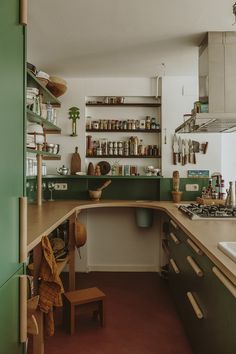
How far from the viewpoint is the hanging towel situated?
1.99 metres

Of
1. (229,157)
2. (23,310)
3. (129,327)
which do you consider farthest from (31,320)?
(229,157)

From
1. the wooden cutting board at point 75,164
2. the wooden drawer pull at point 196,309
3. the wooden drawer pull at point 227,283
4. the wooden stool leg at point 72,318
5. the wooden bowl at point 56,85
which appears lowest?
the wooden stool leg at point 72,318

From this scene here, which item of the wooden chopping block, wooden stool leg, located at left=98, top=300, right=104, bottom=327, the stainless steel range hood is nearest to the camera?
the wooden chopping block

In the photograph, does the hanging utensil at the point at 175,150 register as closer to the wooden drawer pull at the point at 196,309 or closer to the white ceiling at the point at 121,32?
the white ceiling at the point at 121,32

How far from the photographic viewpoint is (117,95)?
4066 mm

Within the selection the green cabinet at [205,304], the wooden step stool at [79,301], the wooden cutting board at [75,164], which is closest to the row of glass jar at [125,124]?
the wooden cutting board at [75,164]

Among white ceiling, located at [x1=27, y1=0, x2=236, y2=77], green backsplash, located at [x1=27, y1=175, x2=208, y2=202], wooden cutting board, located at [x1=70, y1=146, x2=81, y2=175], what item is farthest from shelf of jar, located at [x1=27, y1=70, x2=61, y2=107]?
green backsplash, located at [x1=27, y1=175, x2=208, y2=202]

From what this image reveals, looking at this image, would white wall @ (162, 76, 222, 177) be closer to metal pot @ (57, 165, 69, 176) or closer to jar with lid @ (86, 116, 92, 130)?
jar with lid @ (86, 116, 92, 130)

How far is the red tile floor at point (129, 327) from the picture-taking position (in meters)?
2.30

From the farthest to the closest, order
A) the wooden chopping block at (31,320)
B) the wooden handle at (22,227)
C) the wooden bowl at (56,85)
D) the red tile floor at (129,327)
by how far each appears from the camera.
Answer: the wooden bowl at (56,85) < the red tile floor at (129,327) < the wooden chopping block at (31,320) < the wooden handle at (22,227)

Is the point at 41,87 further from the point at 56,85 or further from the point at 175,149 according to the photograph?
the point at 175,149

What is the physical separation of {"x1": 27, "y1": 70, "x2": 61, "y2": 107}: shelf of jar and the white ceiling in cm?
38

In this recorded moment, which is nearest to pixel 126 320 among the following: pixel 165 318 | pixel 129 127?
pixel 165 318

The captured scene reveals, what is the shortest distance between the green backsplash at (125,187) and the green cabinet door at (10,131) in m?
2.56
